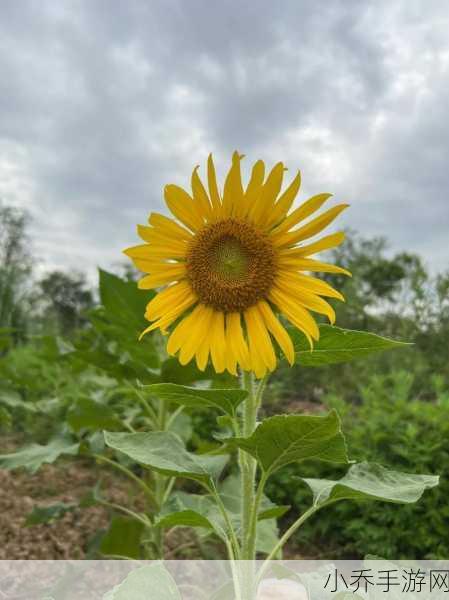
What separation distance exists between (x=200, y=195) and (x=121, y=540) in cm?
165

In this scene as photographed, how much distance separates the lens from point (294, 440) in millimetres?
1001

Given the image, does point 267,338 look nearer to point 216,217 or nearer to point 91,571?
point 216,217

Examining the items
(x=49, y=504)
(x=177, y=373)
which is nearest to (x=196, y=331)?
(x=177, y=373)

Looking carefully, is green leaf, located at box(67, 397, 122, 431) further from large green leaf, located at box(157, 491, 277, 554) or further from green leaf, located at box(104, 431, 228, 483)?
green leaf, located at box(104, 431, 228, 483)

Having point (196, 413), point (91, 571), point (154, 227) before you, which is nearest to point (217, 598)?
point (154, 227)

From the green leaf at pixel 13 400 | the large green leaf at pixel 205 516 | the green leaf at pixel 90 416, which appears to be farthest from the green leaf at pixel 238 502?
the green leaf at pixel 13 400

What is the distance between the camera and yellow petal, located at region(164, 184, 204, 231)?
109 centimetres

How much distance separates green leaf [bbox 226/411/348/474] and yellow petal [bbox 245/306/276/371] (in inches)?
4.9

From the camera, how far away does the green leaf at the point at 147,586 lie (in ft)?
3.32

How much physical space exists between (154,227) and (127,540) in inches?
62.1

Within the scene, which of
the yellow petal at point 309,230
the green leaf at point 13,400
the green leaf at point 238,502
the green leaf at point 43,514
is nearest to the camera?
the yellow petal at point 309,230

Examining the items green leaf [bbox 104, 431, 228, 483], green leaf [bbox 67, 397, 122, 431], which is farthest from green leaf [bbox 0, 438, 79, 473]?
green leaf [bbox 104, 431, 228, 483]

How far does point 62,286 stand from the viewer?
1393 inches

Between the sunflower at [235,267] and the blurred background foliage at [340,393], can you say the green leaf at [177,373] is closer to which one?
the blurred background foliage at [340,393]
